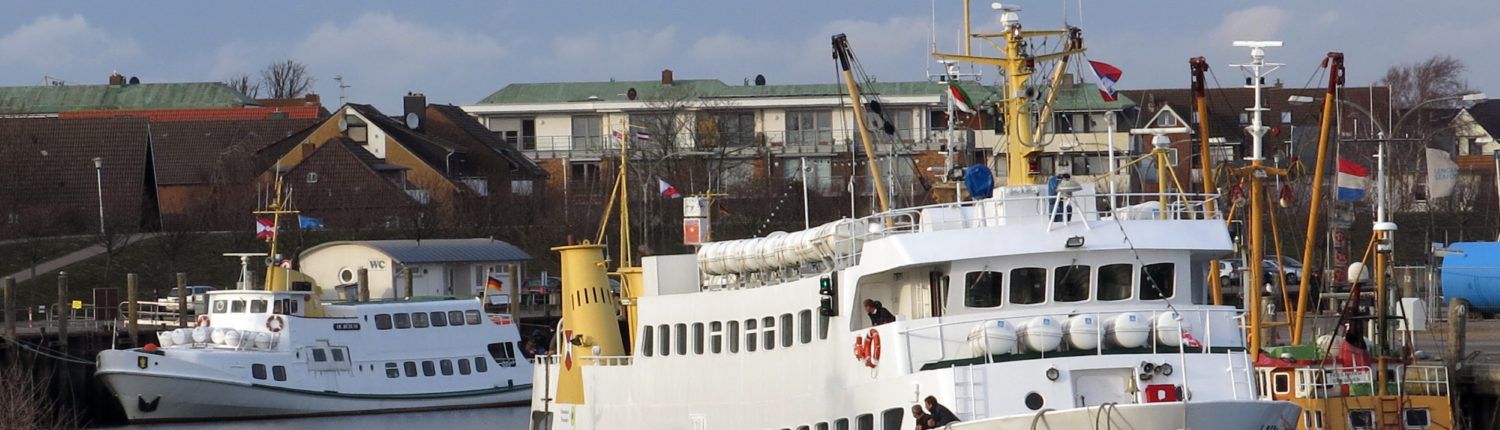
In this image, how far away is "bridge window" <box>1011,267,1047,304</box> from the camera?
29156 mm

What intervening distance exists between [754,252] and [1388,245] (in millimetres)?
11299

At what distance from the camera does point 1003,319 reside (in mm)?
28141

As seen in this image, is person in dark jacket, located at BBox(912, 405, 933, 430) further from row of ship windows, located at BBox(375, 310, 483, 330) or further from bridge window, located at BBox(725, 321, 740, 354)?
row of ship windows, located at BBox(375, 310, 483, 330)

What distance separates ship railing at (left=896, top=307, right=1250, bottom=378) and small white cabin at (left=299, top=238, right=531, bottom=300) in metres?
52.2

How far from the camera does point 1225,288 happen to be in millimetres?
77562

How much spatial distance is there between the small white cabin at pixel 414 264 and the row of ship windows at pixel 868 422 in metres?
48.5

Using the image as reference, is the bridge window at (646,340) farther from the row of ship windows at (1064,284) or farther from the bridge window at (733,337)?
the row of ship windows at (1064,284)

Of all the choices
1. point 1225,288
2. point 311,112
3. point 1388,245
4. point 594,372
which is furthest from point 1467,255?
point 311,112

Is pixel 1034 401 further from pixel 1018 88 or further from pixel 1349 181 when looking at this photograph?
pixel 1349 181

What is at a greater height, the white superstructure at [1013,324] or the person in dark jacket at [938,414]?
the white superstructure at [1013,324]

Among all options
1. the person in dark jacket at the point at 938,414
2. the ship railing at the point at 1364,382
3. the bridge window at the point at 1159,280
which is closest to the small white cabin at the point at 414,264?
the ship railing at the point at 1364,382

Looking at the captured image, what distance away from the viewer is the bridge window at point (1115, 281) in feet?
96.2

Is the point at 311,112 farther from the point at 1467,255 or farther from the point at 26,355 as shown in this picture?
the point at 1467,255

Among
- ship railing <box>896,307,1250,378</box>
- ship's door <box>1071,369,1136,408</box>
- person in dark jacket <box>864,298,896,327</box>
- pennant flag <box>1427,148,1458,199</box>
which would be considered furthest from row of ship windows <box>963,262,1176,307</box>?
pennant flag <box>1427,148,1458,199</box>
